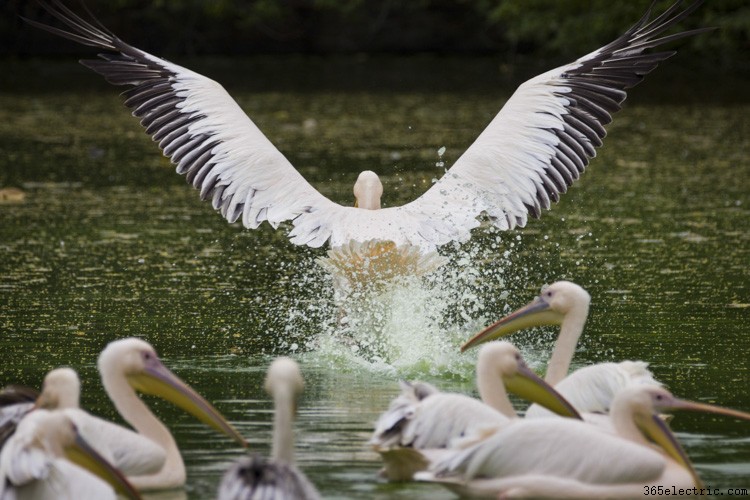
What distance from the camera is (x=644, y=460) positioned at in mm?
4453

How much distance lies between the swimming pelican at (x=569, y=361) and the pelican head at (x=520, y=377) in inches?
9.4

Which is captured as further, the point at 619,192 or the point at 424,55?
the point at 424,55

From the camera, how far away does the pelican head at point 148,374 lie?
4.88 metres

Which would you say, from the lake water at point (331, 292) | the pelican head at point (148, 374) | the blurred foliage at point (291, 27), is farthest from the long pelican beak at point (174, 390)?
the blurred foliage at point (291, 27)

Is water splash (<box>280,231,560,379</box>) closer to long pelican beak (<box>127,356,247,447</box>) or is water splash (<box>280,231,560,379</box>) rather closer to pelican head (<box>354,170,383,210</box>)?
pelican head (<box>354,170,383,210</box>)

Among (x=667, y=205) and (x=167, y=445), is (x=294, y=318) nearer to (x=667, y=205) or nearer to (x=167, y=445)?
(x=167, y=445)

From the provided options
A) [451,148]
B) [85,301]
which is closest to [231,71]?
[451,148]

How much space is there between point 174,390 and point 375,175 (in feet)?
9.65

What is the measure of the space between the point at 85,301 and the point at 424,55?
Result: 1028 inches

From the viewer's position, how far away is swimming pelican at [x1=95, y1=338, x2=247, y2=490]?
4.62m

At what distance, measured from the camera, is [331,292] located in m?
8.59

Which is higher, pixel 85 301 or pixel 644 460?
pixel 644 460

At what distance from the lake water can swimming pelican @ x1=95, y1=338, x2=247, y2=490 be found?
111mm

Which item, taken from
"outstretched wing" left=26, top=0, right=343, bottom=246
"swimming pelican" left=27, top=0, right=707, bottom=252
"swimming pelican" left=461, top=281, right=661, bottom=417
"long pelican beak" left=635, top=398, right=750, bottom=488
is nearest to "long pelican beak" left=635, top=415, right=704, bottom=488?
"long pelican beak" left=635, top=398, right=750, bottom=488
